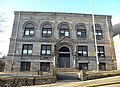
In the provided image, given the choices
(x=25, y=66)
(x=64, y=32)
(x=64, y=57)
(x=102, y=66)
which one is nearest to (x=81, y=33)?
(x=64, y=32)

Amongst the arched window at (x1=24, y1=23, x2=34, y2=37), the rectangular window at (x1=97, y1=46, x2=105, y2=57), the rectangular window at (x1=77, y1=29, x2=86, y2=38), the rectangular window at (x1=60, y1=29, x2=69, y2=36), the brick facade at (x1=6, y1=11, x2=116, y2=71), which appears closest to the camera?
the brick facade at (x1=6, y1=11, x2=116, y2=71)

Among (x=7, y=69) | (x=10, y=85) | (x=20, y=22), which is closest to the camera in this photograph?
(x=10, y=85)

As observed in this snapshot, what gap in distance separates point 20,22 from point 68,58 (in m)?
13.2

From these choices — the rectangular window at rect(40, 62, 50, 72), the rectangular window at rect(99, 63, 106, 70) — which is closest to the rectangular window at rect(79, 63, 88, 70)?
the rectangular window at rect(99, 63, 106, 70)

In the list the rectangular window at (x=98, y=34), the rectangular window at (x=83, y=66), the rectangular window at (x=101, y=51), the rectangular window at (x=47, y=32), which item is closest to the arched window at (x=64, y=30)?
the rectangular window at (x=47, y=32)

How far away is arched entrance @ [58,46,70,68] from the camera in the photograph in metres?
26.3

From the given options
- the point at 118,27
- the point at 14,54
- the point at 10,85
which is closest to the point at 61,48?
the point at 14,54

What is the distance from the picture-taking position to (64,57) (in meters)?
27.0

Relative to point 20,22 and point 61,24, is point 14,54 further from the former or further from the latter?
point 61,24

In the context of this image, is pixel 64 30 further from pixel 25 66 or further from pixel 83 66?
pixel 25 66

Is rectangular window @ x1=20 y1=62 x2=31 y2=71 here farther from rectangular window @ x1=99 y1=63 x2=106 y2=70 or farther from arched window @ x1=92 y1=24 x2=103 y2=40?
arched window @ x1=92 y1=24 x2=103 y2=40

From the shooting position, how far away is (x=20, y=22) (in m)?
28.5

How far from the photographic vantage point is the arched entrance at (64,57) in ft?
86.3

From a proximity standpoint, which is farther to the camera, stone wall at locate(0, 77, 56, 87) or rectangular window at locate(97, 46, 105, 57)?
rectangular window at locate(97, 46, 105, 57)
